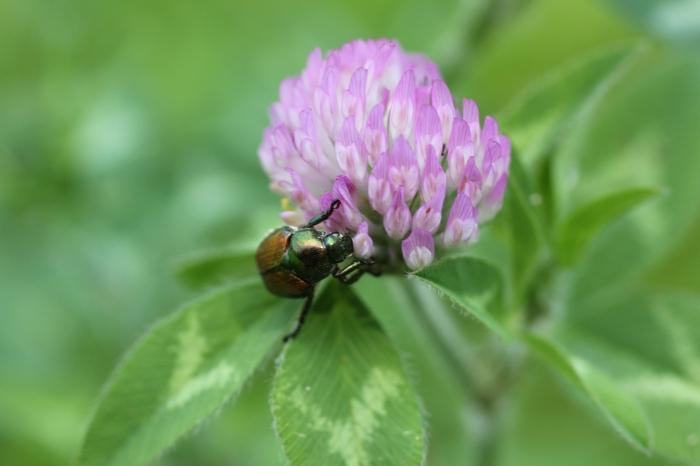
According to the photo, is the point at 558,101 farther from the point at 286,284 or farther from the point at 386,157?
the point at 286,284

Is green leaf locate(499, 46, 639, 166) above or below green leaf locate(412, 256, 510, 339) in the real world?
above

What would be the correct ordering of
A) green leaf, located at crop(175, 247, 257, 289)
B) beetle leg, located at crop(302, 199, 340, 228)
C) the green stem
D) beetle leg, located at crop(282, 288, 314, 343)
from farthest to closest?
green leaf, located at crop(175, 247, 257, 289)
the green stem
beetle leg, located at crop(282, 288, 314, 343)
beetle leg, located at crop(302, 199, 340, 228)

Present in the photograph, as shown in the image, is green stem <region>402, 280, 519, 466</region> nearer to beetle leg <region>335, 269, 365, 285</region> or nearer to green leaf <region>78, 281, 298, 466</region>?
beetle leg <region>335, 269, 365, 285</region>

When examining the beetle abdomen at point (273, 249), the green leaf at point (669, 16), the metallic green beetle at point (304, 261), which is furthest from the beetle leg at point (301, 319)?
the green leaf at point (669, 16)

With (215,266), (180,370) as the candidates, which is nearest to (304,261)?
(180,370)

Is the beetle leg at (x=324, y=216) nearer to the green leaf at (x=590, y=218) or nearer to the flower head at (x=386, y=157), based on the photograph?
the flower head at (x=386, y=157)

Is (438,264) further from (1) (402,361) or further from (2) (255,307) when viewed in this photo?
(2) (255,307)

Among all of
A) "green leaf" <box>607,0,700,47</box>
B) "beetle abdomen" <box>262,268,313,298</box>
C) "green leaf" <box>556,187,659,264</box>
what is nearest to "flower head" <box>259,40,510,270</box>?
"beetle abdomen" <box>262,268,313,298</box>

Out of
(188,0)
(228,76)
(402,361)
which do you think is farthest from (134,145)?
(402,361)
